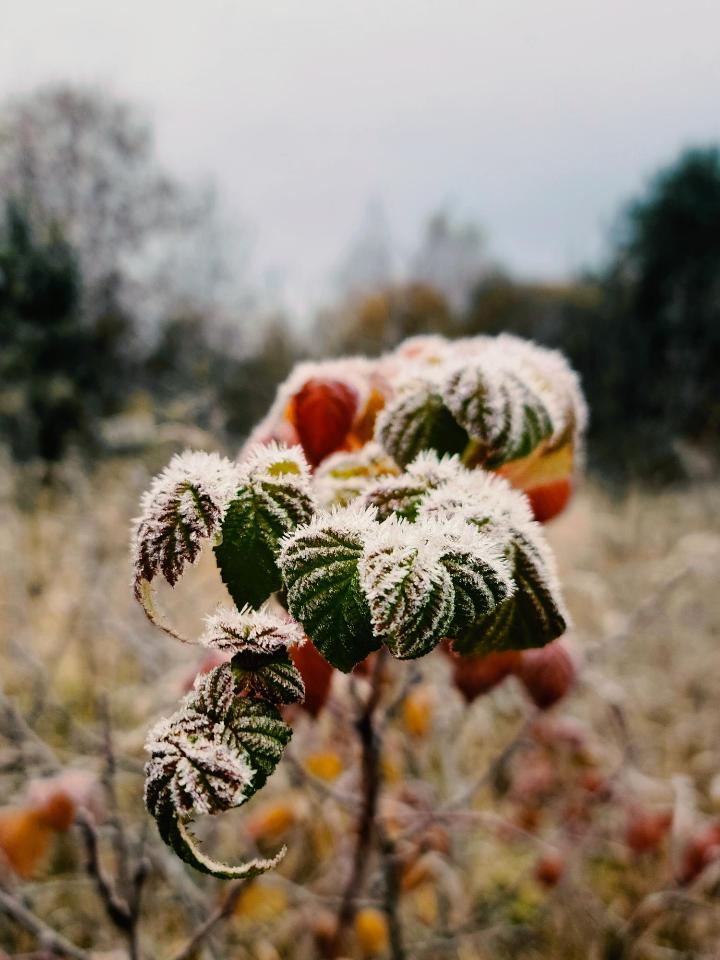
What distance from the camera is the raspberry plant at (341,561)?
0.32 meters

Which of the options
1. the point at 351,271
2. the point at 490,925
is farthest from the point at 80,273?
the point at 490,925

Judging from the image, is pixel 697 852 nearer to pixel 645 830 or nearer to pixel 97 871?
pixel 645 830

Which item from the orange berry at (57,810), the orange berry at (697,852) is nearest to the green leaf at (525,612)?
the orange berry at (57,810)

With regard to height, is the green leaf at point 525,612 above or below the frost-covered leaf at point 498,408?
below

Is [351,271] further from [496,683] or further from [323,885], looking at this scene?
[496,683]

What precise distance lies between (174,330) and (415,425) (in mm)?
6171

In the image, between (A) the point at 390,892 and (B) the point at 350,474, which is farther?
(A) the point at 390,892

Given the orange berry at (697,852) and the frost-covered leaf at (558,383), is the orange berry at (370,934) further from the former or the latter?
the frost-covered leaf at (558,383)

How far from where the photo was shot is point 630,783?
5.50ft

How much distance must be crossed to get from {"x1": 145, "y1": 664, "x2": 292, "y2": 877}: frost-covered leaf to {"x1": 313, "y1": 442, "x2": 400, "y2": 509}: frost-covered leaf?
14 centimetres

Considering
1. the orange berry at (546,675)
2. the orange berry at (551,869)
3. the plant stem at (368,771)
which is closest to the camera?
the plant stem at (368,771)

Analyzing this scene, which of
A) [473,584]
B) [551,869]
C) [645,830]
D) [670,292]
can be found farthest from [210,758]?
[670,292]

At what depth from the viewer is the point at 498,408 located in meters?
0.45

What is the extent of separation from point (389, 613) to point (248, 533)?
10cm
